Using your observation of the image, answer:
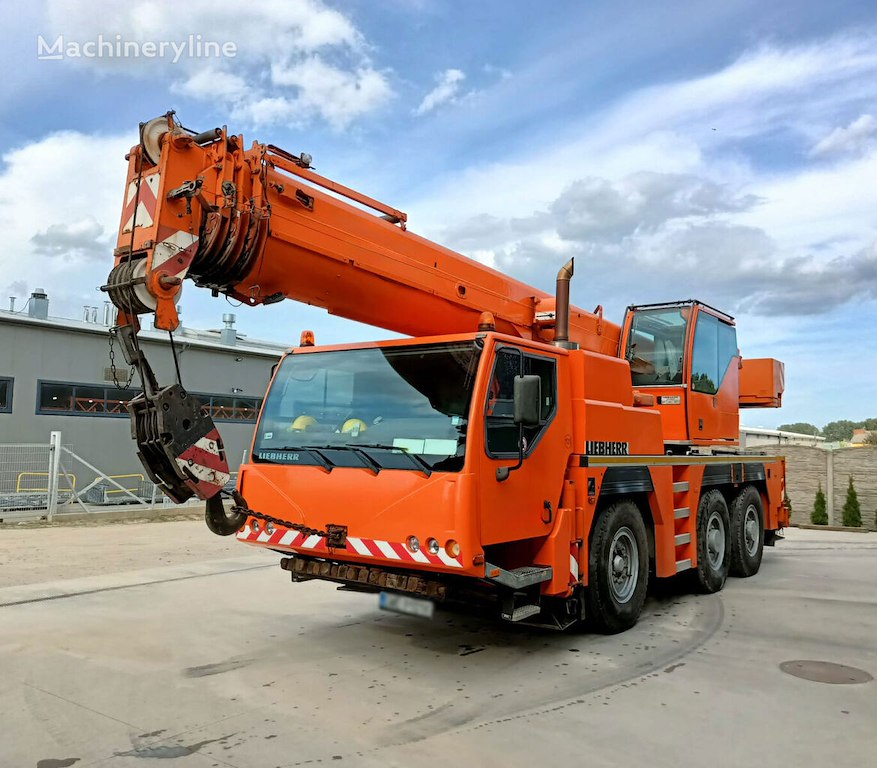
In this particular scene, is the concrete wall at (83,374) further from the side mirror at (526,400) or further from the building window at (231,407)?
the side mirror at (526,400)

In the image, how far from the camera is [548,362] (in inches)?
233

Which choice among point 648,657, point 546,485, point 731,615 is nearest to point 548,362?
point 546,485

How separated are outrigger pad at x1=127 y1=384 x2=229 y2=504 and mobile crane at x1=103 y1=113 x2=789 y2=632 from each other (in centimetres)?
1

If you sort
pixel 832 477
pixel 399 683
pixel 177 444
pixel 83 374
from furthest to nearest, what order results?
1. pixel 83 374
2. pixel 832 477
3. pixel 399 683
4. pixel 177 444

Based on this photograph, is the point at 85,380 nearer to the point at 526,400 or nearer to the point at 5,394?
the point at 5,394

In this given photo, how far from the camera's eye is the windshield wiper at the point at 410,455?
5020mm

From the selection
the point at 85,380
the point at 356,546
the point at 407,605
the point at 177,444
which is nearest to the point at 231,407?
the point at 85,380

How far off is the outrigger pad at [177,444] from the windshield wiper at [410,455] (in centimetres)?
111

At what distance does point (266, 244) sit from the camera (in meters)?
4.94

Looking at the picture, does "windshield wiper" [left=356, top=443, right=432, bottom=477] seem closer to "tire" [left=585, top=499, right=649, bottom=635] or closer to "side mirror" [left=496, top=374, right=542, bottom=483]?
"side mirror" [left=496, top=374, right=542, bottom=483]

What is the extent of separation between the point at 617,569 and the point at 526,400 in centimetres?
233

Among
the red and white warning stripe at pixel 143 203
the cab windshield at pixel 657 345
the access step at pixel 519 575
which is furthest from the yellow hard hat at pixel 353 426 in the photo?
the cab windshield at pixel 657 345

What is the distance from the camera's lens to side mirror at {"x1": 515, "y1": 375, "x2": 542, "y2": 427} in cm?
498

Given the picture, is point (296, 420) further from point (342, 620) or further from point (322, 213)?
point (342, 620)
